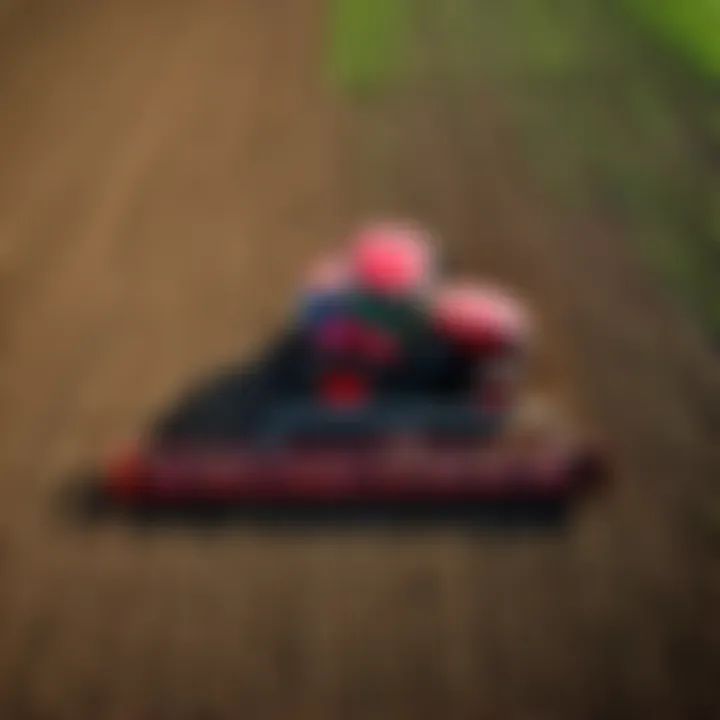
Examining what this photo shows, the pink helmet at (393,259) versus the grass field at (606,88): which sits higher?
the grass field at (606,88)

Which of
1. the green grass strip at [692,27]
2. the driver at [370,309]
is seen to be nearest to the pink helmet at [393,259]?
the driver at [370,309]

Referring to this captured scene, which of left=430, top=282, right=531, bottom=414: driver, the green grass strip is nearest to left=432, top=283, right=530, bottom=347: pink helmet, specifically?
left=430, top=282, right=531, bottom=414: driver

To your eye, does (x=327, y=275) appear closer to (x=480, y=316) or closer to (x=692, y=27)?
(x=480, y=316)

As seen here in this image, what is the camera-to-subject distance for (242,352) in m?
0.34

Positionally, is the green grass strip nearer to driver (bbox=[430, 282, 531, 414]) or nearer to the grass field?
the grass field

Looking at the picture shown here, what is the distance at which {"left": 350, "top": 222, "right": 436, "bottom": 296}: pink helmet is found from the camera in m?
0.32

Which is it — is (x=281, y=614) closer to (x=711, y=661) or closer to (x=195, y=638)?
(x=195, y=638)

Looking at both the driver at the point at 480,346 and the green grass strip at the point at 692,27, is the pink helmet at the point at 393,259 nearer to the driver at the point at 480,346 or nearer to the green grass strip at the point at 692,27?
the driver at the point at 480,346

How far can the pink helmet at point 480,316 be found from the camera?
1.05 feet

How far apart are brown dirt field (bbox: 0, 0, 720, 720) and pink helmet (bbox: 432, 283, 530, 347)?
12mm

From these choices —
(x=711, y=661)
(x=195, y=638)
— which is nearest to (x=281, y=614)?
(x=195, y=638)

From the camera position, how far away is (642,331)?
36cm

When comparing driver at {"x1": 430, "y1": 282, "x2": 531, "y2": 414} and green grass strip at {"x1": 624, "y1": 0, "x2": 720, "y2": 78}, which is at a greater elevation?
green grass strip at {"x1": 624, "y1": 0, "x2": 720, "y2": 78}

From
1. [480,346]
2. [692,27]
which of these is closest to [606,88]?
[692,27]
